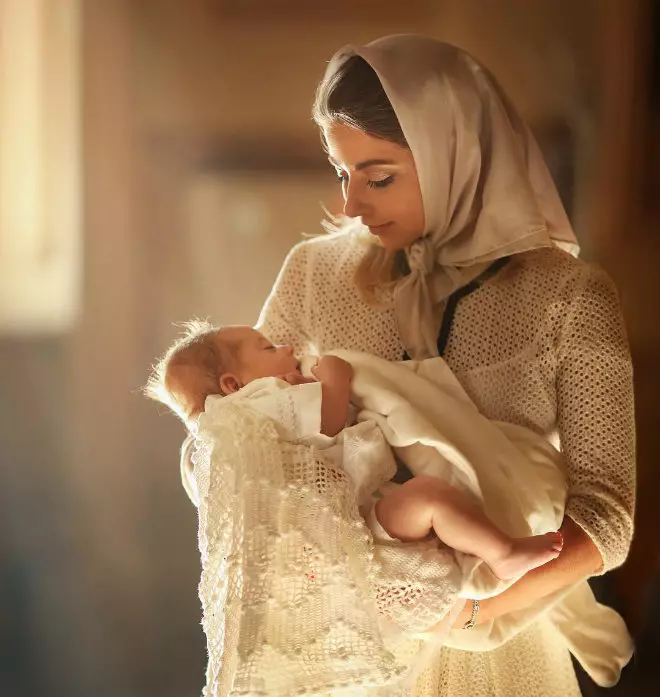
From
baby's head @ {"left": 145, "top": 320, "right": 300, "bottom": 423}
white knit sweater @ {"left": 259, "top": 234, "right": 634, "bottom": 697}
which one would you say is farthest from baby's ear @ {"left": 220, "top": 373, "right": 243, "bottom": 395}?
white knit sweater @ {"left": 259, "top": 234, "right": 634, "bottom": 697}

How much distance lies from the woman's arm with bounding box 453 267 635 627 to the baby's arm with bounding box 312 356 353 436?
0.25 m

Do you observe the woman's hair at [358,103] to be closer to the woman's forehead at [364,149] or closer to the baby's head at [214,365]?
the woman's forehead at [364,149]

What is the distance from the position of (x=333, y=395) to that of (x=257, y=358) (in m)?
0.12

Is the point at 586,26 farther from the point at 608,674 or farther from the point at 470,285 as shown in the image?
the point at 608,674

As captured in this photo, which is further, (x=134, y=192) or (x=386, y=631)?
(x=134, y=192)

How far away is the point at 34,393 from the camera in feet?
5.66

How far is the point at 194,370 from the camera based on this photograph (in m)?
1.06

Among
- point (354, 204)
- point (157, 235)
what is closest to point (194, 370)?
point (354, 204)

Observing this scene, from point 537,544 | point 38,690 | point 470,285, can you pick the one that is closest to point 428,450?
point 537,544

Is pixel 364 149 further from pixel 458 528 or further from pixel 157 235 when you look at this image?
pixel 157 235

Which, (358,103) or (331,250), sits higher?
(358,103)

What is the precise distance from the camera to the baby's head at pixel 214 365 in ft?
3.47

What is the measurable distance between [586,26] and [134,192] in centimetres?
84

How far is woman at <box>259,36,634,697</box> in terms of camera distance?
1.05 m
